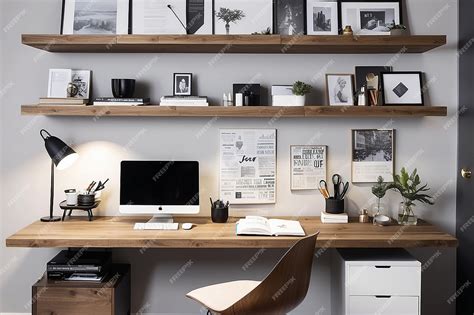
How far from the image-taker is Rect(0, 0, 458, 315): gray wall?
361 centimetres

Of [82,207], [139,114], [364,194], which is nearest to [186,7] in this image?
[139,114]

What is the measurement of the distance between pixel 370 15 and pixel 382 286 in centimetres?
163

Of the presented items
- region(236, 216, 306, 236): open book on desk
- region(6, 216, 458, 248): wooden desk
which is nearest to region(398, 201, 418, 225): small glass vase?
region(6, 216, 458, 248): wooden desk

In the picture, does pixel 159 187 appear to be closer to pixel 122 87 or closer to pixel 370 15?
pixel 122 87

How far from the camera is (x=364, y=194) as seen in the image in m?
3.65

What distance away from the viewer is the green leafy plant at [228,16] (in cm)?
354

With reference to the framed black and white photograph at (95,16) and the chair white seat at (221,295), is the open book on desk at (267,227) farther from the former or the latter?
the framed black and white photograph at (95,16)

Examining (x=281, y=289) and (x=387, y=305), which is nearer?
(x=281, y=289)

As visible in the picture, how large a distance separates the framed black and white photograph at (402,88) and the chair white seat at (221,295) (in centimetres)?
142

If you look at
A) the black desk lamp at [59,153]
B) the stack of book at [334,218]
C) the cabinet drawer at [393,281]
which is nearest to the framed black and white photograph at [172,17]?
the black desk lamp at [59,153]

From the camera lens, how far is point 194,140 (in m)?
3.64

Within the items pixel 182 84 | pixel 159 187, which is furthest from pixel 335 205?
pixel 182 84

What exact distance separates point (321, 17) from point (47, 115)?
178 centimetres

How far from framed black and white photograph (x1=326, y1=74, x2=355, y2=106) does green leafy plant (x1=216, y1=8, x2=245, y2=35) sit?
0.66 meters
